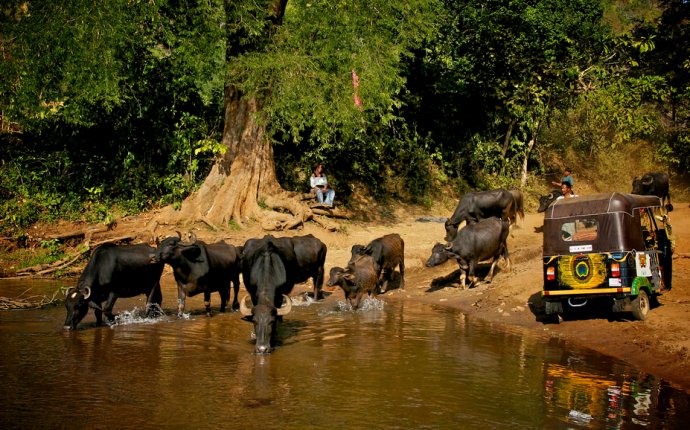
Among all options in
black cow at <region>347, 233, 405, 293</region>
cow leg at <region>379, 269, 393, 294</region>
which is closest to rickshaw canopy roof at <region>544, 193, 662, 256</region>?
black cow at <region>347, 233, 405, 293</region>

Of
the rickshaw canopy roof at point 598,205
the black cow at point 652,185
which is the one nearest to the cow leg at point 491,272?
the rickshaw canopy roof at point 598,205

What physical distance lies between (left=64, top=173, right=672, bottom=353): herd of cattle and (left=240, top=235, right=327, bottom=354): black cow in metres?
0.02

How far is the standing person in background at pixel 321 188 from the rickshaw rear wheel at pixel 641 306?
541 inches

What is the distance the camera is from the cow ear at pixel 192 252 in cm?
1541

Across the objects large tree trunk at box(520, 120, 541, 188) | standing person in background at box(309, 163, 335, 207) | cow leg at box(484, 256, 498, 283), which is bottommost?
cow leg at box(484, 256, 498, 283)

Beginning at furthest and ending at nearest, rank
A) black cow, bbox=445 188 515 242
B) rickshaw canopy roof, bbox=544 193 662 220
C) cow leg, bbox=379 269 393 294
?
black cow, bbox=445 188 515 242
cow leg, bbox=379 269 393 294
rickshaw canopy roof, bbox=544 193 662 220

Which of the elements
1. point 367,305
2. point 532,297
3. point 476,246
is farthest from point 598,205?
point 367,305

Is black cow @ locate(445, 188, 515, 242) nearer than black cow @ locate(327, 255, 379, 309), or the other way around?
black cow @ locate(327, 255, 379, 309)

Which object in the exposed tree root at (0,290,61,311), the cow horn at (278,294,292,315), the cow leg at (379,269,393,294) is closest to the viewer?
the cow horn at (278,294,292,315)

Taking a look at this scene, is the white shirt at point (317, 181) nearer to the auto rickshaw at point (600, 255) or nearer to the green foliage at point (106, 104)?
the green foliage at point (106, 104)

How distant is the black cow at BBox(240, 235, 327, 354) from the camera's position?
480 inches

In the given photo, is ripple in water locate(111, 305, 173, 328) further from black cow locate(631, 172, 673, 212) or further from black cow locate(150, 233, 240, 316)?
black cow locate(631, 172, 673, 212)

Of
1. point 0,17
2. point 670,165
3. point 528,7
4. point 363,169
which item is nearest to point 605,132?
point 670,165

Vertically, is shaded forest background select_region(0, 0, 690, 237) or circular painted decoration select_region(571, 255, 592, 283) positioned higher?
shaded forest background select_region(0, 0, 690, 237)
